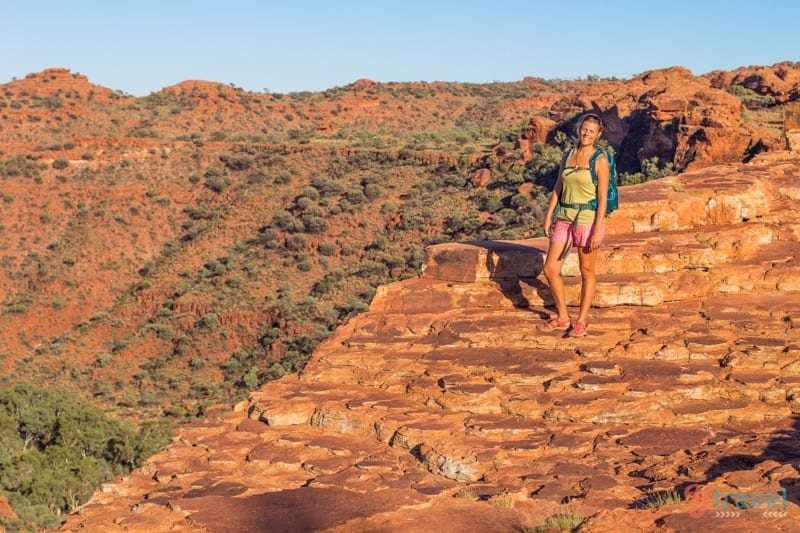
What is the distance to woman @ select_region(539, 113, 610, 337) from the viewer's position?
8.35 m

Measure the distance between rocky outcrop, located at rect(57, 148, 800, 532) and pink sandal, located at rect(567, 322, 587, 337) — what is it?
12cm

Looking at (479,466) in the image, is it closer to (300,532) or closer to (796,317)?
(300,532)

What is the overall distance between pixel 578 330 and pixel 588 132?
75.5 inches

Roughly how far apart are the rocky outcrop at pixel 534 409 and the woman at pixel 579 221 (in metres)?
0.30

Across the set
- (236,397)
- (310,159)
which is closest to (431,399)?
(236,397)

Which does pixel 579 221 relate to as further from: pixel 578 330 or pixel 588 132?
pixel 578 330

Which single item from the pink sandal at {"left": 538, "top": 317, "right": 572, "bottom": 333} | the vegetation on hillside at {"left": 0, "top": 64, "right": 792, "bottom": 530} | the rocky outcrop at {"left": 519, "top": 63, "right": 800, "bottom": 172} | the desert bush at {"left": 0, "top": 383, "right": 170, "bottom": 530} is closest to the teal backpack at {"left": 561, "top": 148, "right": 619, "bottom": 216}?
the pink sandal at {"left": 538, "top": 317, "right": 572, "bottom": 333}

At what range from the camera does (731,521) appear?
4.97 m

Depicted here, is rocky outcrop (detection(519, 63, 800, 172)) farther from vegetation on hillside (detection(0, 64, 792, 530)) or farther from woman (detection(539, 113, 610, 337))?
woman (detection(539, 113, 610, 337))

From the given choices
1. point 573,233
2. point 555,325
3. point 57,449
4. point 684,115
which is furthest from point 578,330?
point 684,115

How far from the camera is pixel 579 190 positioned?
8516mm

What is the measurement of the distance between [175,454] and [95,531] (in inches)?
64.5

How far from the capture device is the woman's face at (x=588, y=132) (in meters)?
8.20

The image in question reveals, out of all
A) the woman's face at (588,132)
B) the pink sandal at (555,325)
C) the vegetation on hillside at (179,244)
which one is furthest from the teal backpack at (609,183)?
the vegetation on hillside at (179,244)
